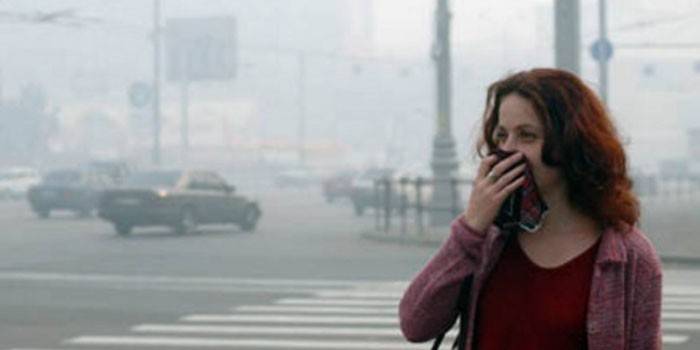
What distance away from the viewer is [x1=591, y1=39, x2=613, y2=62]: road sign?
3892 cm

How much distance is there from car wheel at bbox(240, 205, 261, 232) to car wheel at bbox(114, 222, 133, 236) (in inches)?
105

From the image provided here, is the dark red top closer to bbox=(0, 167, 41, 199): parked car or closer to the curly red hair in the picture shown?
the curly red hair

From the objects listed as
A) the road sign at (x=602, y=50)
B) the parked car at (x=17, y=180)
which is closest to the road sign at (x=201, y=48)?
the parked car at (x=17, y=180)

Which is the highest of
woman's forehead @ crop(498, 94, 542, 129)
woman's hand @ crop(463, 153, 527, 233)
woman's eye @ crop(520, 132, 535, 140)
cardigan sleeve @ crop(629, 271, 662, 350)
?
woman's forehead @ crop(498, 94, 542, 129)

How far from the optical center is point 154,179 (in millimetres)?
31328

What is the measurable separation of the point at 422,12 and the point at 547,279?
119m

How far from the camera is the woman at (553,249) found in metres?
3.23

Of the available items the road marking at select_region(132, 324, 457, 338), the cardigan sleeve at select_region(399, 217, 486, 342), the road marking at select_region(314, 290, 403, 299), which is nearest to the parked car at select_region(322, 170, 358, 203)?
the road marking at select_region(314, 290, 403, 299)

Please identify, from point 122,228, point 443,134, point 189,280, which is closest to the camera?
point 189,280

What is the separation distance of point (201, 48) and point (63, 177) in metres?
20.6

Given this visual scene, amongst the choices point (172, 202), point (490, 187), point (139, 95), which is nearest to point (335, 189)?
point (139, 95)

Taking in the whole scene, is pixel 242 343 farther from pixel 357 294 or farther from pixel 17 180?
pixel 17 180

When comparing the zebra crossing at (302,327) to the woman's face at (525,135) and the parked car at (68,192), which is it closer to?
the woman's face at (525,135)

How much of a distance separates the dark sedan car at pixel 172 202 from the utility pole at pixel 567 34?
8818 mm
